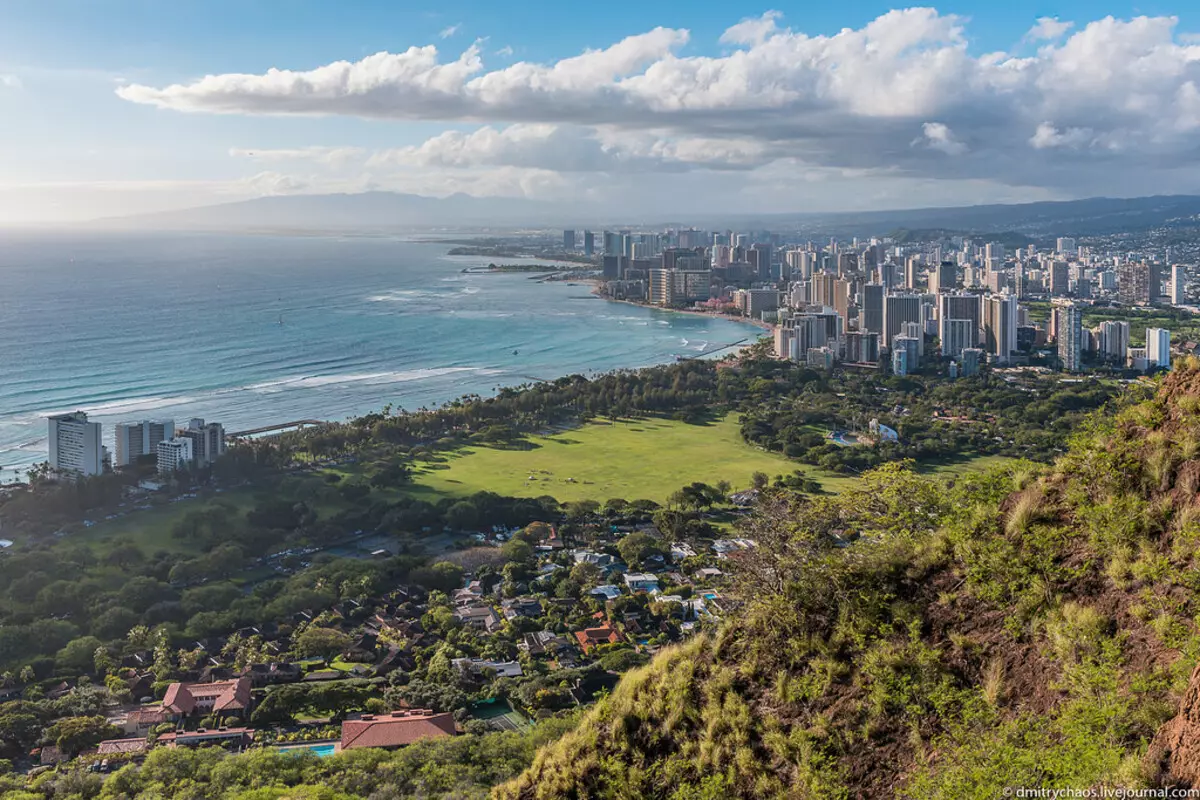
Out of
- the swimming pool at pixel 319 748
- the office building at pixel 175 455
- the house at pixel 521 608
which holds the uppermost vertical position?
the office building at pixel 175 455

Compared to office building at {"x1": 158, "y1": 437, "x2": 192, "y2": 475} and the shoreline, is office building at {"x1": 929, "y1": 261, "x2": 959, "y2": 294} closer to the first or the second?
the shoreline

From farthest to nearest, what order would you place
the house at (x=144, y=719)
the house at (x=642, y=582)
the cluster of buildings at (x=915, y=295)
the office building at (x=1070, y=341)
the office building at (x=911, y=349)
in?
1. the cluster of buildings at (x=915, y=295)
2. the office building at (x=911, y=349)
3. the office building at (x=1070, y=341)
4. the house at (x=642, y=582)
5. the house at (x=144, y=719)

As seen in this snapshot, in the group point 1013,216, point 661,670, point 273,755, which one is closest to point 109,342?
point 273,755

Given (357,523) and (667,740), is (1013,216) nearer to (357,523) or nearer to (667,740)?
(357,523)

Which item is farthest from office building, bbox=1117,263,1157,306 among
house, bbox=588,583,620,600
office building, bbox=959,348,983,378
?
house, bbox=588,583,620,600

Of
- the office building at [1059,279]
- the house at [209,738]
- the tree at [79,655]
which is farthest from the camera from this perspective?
the office building at [1059,279]

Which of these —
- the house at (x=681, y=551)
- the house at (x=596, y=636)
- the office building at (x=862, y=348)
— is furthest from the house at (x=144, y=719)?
the office building at (x=862, y=348)

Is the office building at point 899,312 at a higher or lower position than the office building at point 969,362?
higher

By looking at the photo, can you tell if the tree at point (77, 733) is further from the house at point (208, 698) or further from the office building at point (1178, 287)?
the office building at point (1178, 287)
